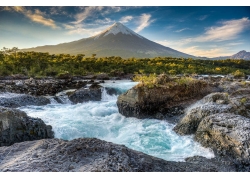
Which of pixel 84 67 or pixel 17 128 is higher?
pixel 84 67

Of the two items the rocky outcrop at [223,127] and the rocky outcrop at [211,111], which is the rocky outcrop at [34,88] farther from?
the rocky outcrop at [223,127]

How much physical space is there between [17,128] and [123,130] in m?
2.67

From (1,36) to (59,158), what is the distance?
3.25m

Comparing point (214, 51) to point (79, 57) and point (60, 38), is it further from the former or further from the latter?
point (79, 57)

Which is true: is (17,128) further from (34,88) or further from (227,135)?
(34,88)

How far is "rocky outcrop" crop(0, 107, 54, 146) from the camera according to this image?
3.94 metres

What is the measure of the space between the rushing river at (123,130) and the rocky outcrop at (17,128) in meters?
0.74

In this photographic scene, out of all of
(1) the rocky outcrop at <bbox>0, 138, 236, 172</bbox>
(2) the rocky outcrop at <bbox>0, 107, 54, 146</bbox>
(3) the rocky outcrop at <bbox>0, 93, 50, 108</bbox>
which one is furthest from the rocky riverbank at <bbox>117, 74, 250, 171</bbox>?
(3) the rocky outcrop at <bbox>0, 93, 50, 108</bbox>

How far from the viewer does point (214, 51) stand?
490 centimetres

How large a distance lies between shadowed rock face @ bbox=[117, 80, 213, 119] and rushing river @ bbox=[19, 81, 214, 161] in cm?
33

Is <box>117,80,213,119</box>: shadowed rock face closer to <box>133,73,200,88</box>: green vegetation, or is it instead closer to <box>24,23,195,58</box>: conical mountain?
<box>133,73,200,88</box>: green vegetation

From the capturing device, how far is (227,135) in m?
3.64

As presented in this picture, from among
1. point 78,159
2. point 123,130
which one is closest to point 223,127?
point 123,130

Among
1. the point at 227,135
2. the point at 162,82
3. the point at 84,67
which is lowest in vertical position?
the point at 227,135
